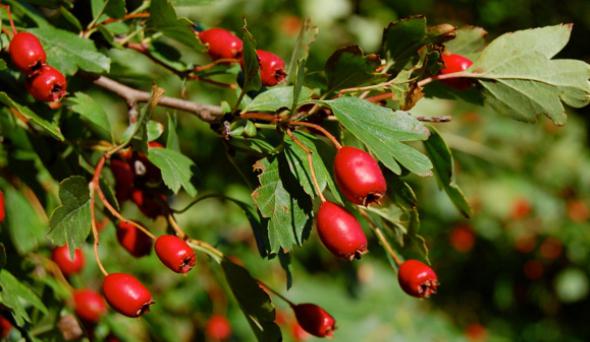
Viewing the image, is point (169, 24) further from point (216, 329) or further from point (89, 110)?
point (216, 329)

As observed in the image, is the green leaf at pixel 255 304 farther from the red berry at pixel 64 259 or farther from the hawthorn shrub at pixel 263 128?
the red berry at pixel 64 259

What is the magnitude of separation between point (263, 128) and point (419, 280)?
303 millimetres

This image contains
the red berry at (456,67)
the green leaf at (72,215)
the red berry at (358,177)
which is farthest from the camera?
the red berry at (456,67)

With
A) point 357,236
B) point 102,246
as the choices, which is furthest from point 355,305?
point 357,236

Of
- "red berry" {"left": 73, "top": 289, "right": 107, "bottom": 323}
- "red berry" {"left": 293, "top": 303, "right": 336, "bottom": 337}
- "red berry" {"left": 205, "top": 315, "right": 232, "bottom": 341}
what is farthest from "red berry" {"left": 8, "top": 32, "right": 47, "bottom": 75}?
"red berry" {"left": 205, "top": 315, "right": 232, "bottom": 341}

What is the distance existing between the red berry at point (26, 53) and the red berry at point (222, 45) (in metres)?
0.28

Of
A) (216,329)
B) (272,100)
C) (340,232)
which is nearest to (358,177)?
(340,232)

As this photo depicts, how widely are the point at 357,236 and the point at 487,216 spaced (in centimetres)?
277

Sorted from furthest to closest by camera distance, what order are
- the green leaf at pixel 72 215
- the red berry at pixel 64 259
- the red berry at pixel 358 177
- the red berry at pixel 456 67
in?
the red berry at pixel 64 259
the red berry at pixel 456 67
the green leaf at pixel 72 215
the red berry at pixel 358 177

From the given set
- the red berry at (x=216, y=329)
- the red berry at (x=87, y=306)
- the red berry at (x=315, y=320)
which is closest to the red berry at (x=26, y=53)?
the red berry at (x=315, y=320)

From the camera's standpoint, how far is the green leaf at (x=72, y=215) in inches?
37.7

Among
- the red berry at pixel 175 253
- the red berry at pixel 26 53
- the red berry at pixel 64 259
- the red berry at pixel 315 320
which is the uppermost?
the red berry at pixel 26 53

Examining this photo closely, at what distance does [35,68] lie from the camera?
3.12 ft

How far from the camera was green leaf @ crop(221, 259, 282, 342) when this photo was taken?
3.39ft
